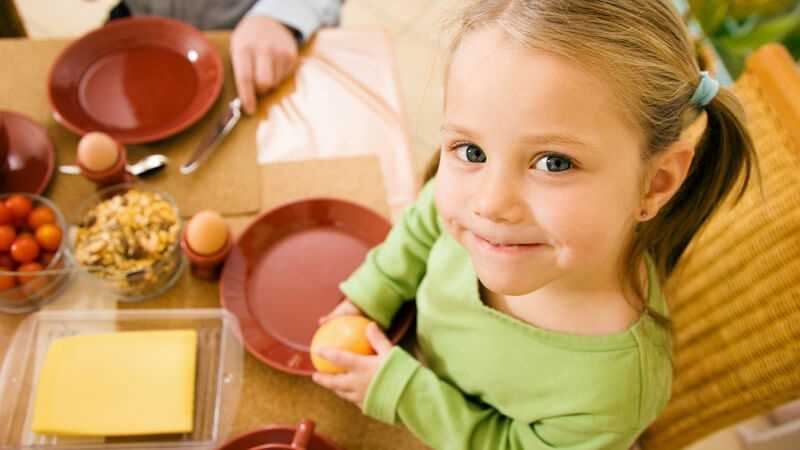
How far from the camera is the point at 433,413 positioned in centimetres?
73

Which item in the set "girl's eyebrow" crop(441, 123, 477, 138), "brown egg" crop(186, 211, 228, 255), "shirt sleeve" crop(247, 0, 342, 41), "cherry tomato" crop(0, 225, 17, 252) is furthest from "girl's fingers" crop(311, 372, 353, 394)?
"shirt sleeve" crop(247, 0, 342, 41)

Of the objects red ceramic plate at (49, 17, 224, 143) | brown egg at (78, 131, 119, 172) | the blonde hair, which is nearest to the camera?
the blonde hair

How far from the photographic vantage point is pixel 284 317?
2.76 feet

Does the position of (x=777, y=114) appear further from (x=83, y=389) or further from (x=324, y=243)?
(x=83, y=389)

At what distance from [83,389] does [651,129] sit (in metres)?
0.68

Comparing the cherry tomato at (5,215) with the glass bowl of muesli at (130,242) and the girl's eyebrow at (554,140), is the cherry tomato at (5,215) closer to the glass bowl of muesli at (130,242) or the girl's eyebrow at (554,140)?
the glass bowl of muesli at (130,242)

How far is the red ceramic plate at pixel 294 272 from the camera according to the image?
810 mm

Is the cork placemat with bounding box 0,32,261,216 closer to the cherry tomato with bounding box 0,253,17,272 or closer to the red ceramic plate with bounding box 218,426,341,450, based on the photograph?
the cherry tomato with bounding box 0,253,17,272

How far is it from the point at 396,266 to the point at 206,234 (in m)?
0.26

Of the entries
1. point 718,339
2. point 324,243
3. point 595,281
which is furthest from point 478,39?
point 718,339

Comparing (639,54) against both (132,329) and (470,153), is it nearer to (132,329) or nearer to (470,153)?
(470,153)

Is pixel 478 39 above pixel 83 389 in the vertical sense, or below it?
above

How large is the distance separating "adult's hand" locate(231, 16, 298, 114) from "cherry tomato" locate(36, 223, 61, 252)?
0.35 meters

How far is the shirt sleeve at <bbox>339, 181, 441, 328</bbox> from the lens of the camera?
81cm
